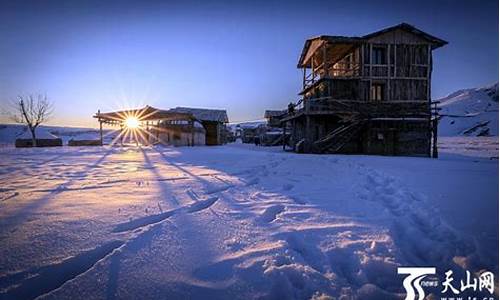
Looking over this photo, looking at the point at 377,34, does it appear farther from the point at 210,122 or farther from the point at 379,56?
the point at 210,122

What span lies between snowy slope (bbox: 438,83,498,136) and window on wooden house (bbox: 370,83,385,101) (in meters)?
22.9

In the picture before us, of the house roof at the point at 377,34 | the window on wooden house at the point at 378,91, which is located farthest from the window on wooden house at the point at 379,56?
the window on wooden house at the point at 378,91

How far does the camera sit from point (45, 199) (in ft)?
14.2

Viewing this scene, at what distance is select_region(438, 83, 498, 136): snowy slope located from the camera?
57938 mm

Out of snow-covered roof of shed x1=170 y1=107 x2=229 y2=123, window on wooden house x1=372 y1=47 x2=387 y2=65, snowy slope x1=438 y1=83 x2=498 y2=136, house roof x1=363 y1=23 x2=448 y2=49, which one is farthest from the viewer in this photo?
snowy slope x1=438 y1=83 x2=498 y2=136

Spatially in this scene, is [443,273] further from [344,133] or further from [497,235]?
[344,133]

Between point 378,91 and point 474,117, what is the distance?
77.7 m

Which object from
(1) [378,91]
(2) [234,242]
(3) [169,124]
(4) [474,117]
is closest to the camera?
(2) [234,242]

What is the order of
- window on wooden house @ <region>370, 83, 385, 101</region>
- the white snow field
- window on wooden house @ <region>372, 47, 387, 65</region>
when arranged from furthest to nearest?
window on wooden house @ <region>370, 83, 385, 101</region> → window on wooden house @ <region>372, 47, 387, 65</region> → the white snow field

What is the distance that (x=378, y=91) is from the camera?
58.0 ft

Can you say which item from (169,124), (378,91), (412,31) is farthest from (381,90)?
(169,124)

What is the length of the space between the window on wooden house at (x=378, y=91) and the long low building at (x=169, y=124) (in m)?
17.6

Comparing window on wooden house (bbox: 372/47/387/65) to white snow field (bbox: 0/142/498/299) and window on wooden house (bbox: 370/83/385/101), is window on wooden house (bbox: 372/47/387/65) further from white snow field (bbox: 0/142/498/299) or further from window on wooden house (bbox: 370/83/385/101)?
white snow field (bbox: 0/142/498/299)

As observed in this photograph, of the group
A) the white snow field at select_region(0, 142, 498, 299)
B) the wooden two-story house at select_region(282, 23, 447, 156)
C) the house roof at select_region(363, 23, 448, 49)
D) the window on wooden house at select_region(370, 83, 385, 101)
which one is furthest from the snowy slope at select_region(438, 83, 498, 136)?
the white snow field at select_region(0, 142, 498, 299)
